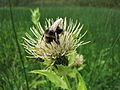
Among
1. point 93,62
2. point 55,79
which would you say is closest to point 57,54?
point 55,79

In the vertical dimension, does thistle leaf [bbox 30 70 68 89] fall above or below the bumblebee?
below

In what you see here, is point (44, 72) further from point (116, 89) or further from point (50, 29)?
point (116, 89)

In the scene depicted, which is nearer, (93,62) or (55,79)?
(55,79)

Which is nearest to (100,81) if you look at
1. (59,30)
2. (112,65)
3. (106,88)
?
(106,88)

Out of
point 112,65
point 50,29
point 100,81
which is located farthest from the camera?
point 112,65

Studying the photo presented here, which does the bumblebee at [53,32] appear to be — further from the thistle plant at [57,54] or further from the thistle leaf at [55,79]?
the thistle leaf at [55,79]

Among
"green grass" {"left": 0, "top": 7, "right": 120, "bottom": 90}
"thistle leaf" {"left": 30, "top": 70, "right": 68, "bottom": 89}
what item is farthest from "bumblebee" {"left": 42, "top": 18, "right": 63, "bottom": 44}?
"green grass" {"left": 0, "top": 7, "right": 120, "bottom": 90}

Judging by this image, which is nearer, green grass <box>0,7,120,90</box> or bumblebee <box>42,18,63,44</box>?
bumblebee <box>42,18,63,44</box>

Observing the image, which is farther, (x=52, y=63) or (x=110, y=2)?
(x=110, y=2)

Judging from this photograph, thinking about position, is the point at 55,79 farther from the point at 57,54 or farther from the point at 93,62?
the point at 93,62

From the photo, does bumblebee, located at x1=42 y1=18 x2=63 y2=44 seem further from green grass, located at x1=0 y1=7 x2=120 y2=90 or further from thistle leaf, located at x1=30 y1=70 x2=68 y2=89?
green grass, located at x1=0 y1=7 x2=120 y2=90

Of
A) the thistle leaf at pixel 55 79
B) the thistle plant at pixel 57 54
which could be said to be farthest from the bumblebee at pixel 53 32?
the thistle leaf at pixel 55 79
